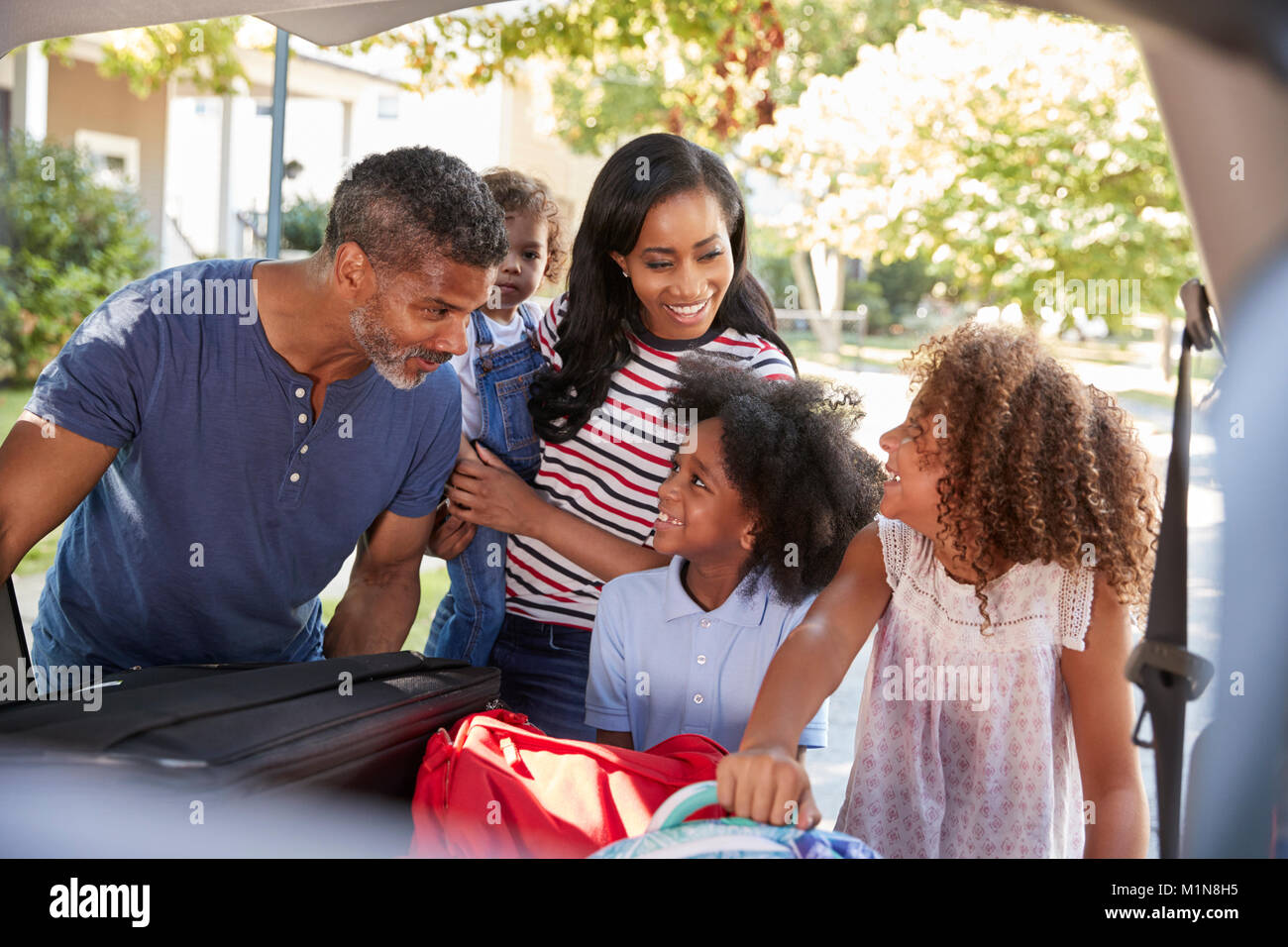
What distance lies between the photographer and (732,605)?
7.97ft

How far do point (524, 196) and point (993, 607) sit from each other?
1.82 metres

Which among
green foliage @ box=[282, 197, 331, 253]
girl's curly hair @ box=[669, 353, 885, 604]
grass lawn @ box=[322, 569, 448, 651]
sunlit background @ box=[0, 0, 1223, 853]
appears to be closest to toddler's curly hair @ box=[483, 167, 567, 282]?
girl's curly hair @ box=[669, 353, 885, 604]

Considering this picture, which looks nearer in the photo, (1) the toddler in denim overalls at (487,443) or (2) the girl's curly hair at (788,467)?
(2) the girl's curly hair at (788,467)

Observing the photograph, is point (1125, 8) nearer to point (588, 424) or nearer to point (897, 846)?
point (897, 846)

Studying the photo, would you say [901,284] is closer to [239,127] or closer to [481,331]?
[239,127]

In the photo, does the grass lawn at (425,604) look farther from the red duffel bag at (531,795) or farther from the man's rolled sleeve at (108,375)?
the red duffel bag at (531,795)

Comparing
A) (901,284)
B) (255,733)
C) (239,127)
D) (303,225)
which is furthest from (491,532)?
(901,284)

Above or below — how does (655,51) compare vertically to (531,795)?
above

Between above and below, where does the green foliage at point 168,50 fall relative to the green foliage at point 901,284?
below

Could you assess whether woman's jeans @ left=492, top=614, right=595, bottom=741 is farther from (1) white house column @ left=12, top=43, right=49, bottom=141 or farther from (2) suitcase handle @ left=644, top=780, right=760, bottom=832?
(1) white house column @ left=12, top=43, right=49, bottom=141

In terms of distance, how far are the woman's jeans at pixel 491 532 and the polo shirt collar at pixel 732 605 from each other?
1.40 feet

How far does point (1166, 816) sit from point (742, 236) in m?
1.78

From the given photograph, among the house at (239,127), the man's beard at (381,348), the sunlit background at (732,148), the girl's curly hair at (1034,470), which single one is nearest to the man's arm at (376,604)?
the man's beard at (381,348)

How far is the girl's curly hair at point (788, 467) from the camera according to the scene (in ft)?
8.17
